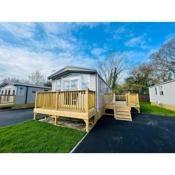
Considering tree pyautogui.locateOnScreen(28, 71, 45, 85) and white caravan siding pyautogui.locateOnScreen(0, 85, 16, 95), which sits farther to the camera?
tree pyautogui.locateOnScreen(28, 71, 45, 85)

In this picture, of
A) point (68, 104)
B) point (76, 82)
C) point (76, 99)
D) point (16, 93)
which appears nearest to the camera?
point (76, 99)

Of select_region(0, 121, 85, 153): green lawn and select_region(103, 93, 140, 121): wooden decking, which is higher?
select_region(103, 93, 140, 121): wooden decking

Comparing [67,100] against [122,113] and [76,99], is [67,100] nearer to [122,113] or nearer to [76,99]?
[76,99]

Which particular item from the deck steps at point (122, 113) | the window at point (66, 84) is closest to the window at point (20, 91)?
the window at point (66, 84)

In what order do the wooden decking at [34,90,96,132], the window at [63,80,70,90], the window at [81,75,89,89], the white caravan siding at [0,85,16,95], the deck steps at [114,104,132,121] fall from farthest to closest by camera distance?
the white caravan siding at [0,85,16,95] < the window at [63,80,70,90] < the deck steps at [114,104,132,121] < the window at [81,75,89,89] < the wooden decking at [34,90,96,132]

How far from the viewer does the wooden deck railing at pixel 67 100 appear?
4921mm

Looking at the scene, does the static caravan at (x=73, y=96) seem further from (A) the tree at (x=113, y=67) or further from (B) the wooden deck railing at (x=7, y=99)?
(A) the tree at (x=113, y=67)

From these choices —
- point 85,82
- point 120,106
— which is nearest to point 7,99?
point 85,82

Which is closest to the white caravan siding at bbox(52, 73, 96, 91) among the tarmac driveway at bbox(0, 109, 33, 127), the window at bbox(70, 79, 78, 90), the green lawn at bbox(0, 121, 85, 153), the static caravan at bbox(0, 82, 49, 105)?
the window at bbox(70, 79, 78, 90)

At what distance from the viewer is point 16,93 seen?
1291 cm

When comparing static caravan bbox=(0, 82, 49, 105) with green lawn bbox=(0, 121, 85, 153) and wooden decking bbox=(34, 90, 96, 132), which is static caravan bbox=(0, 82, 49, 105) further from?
green lawn bbox=(0, 121, 85, 153)

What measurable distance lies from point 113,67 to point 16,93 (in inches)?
736

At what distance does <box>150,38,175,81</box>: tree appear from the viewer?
16.0m
